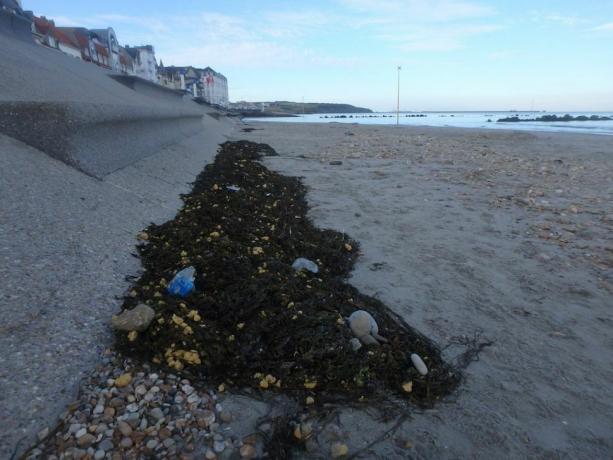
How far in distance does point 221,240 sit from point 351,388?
1.96m

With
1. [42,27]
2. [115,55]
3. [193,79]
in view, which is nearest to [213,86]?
[193,79]

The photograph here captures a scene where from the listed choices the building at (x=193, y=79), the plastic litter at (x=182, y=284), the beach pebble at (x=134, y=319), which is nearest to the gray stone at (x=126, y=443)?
the beach pebble at (x=134, y=319)

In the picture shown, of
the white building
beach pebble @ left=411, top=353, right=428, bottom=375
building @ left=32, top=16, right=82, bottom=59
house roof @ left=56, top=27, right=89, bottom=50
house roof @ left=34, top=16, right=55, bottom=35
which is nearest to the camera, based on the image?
beach pebble @ left=411, top=353, right=428, bottom=375

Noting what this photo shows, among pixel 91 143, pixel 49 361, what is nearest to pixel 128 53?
pixel 91 143

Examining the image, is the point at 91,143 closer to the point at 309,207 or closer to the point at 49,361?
the point at 309,207

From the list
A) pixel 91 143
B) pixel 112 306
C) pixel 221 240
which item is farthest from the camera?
pixel 91 143

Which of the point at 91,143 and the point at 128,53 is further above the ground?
the point at 128,53

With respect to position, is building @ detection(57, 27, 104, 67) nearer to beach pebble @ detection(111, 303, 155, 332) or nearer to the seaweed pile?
the seaweed pile

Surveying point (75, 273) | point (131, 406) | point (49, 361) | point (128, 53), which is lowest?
point (131, 406)

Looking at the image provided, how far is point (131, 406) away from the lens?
174 cm

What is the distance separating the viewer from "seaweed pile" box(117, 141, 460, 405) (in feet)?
6.83

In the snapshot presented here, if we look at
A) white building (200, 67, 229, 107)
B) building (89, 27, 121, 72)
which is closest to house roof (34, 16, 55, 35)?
building (89, 27, 121, 72)

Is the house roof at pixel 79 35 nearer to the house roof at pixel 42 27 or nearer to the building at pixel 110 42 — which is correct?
the building at pixel 110 42

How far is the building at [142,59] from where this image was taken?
201 ft
